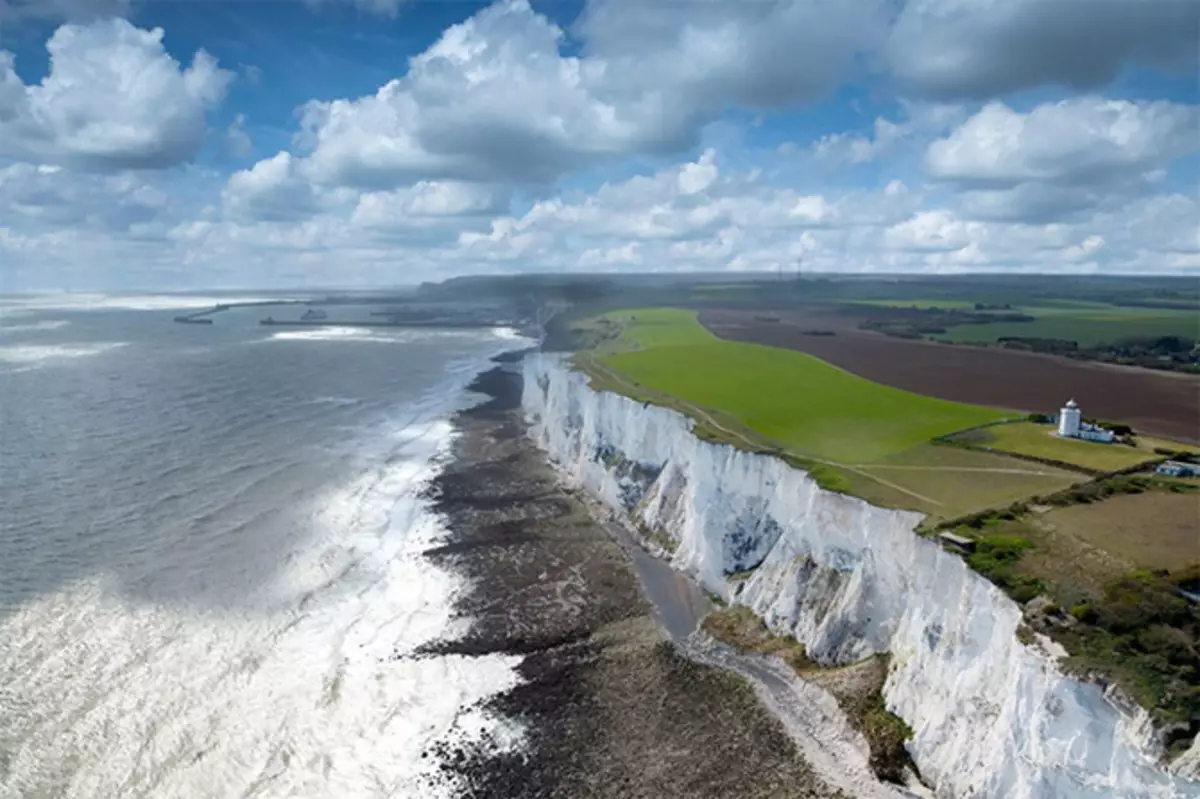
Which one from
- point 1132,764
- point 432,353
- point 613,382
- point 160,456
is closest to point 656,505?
point 613,382

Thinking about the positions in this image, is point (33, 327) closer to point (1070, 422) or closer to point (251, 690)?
point (251, 690)

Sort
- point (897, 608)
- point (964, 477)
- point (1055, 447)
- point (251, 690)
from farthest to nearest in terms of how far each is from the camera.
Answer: point (1055, 447)
point (964, 477)
point (251, 690)
point (897, 608)

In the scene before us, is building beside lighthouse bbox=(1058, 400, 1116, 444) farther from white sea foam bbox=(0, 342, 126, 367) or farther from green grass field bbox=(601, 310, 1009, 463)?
white sea foam bbox=(0, 342, 126, 367)

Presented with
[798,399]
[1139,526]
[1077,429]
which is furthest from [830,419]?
[1139,526]

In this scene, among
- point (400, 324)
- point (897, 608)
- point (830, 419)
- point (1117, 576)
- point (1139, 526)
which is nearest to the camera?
point (1117, 576)

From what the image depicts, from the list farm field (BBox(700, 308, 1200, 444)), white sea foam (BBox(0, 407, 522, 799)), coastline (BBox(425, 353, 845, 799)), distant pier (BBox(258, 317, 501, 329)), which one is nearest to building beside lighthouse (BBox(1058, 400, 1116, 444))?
farm field (BBox(700, 308, 1200, 444))

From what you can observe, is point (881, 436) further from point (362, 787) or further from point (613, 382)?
point (362, 787)
